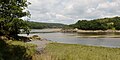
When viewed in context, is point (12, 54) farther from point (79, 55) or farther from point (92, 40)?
point (92, 40)

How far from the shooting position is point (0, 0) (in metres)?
25.8

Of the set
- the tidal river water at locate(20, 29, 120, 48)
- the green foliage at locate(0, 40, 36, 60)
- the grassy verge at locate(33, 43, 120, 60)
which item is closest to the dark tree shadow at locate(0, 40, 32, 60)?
the green foliage at locate(0, 40, 36, 60)

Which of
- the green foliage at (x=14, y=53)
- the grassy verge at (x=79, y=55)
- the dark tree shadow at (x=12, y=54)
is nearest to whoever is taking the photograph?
the dark tree shadow at (x=12, y=54)

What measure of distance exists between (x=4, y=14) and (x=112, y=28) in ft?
→ 585

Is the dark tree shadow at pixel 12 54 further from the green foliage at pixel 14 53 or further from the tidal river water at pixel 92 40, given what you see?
the tidal river water at pixel 92 40

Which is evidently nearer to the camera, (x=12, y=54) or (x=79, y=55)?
(x=12, y=54)

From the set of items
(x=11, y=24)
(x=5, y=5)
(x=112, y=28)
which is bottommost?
(x=112, y=28)

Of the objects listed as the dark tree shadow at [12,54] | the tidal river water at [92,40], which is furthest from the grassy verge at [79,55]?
the tidal river water at [92,40]

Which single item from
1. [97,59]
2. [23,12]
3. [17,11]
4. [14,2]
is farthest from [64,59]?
[23,12]

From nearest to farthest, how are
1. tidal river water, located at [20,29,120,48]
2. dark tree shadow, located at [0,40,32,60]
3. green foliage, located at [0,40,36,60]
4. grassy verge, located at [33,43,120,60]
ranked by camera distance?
dark tree shadow, located at [0,40,32,60] → green foliage, located at [0,40,36,60] → grassy verge, located at [33,43,120,60] → tidal river water, located at [20,29,120,48]

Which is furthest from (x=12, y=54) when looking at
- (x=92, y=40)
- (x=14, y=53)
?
(x=92, y=40)

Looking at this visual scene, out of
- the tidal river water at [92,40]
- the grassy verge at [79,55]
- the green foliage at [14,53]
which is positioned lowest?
the tidal river water at [92,40]

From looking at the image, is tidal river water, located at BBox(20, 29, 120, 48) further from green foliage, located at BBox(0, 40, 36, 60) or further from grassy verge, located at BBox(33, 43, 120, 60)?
green foliage, located at BBox(0, 40, 36, 60)

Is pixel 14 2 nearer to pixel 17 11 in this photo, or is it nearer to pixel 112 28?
pixel 17 11
